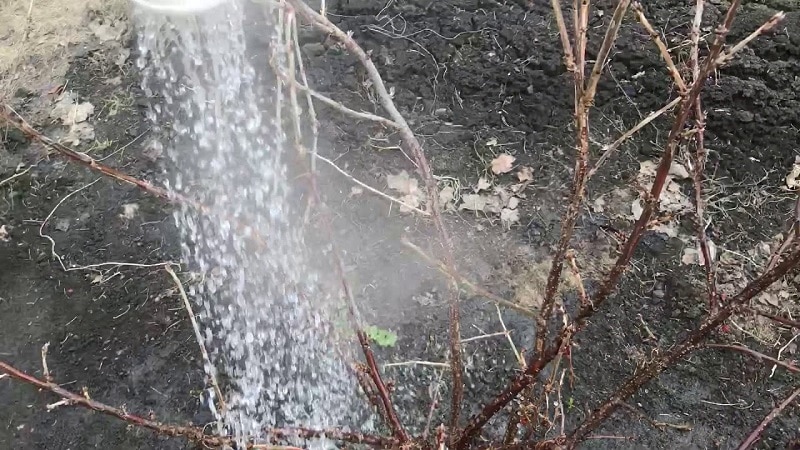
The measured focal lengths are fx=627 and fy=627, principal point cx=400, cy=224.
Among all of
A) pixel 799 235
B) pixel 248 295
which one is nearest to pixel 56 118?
pixel 248 295

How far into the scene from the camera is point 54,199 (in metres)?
2.44

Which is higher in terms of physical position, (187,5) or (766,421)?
(187,5)

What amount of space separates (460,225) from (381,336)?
0.53m

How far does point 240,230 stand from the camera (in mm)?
2025

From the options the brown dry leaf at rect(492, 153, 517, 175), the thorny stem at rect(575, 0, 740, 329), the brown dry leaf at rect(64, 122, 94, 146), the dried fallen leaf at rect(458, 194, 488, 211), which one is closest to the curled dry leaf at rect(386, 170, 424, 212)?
the dried fallen leaf at rect(458, 194, 488, 211)

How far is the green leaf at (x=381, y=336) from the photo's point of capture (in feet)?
7.04

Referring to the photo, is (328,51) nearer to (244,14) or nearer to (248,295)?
(244,14)

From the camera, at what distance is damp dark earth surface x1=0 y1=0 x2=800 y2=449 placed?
2.00 m

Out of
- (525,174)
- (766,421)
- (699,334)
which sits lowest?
(525,174)

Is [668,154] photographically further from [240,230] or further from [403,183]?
A: [403,183]

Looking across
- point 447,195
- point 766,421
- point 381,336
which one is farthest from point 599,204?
point 766,421

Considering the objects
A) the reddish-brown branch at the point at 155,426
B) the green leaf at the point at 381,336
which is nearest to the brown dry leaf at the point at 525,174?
→ the green leaf at the point at 381,336

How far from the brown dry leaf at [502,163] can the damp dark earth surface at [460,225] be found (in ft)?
0.09

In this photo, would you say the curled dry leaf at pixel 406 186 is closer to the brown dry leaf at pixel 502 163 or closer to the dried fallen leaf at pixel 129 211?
the brown dry leaf at pixel 502 163
